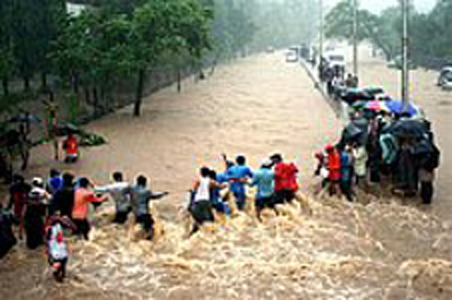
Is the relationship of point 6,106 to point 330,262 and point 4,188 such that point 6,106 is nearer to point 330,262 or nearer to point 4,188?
point 4,188

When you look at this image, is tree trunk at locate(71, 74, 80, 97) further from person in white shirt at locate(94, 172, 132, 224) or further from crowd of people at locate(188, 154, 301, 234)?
crowd of people at locate(188, 154, 301, 234)

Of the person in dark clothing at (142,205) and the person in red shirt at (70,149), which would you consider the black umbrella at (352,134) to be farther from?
the person in red shirt at (70,149)

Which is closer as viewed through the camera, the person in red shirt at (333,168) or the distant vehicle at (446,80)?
the person in red shirt at (333,168)

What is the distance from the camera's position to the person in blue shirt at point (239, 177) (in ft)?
38.9

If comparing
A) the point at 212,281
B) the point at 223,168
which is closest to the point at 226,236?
the point at 212,281

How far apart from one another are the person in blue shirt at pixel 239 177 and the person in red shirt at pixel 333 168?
1902 millimetres

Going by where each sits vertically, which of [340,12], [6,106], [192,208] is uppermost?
[340,12]

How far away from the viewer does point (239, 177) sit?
1187 cm

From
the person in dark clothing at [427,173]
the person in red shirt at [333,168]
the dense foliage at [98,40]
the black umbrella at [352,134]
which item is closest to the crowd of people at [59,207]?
the person in red shirt at [333,168]

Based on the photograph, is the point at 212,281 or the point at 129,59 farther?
the point at 129,59

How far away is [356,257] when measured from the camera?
10.3 metres

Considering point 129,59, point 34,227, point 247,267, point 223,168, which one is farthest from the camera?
point 129,59

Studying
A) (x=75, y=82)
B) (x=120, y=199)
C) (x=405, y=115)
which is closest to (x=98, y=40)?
(x=75, y=82)

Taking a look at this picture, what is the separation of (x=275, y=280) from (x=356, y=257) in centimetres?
161
